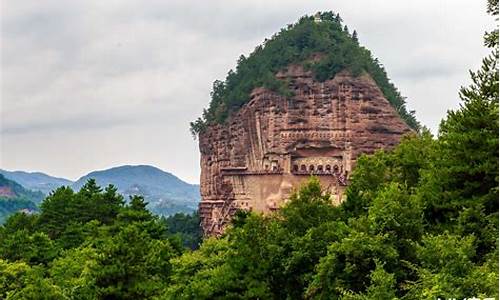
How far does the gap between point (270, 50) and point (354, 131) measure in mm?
10860

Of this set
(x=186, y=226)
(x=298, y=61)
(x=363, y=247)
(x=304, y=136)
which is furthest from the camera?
(x=186, y=226)

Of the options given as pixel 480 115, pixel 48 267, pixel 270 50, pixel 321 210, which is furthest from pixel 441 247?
pixel 270 50

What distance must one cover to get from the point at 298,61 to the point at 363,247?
51.7 m

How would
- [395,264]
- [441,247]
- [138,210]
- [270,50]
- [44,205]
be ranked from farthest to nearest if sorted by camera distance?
[270,50] → [44,205] → [138,210] → [395,264] → [441,247]

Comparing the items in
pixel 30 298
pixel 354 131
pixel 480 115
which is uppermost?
pixel 354 131

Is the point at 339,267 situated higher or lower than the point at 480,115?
lower

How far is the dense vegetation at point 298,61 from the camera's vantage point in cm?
7225

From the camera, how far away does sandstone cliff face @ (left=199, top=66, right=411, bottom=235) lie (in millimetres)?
69625

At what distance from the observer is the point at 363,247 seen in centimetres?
2284

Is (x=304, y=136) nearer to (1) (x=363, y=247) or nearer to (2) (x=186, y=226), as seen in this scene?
(2) (x=186, y=226)

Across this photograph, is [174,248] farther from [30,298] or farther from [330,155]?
[330,155]

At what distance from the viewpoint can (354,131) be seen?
69.6 meters

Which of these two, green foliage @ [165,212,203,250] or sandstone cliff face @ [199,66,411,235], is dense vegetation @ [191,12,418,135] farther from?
green foliage @ [165,212,203,250]

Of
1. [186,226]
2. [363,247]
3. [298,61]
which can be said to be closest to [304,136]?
[298,61]
